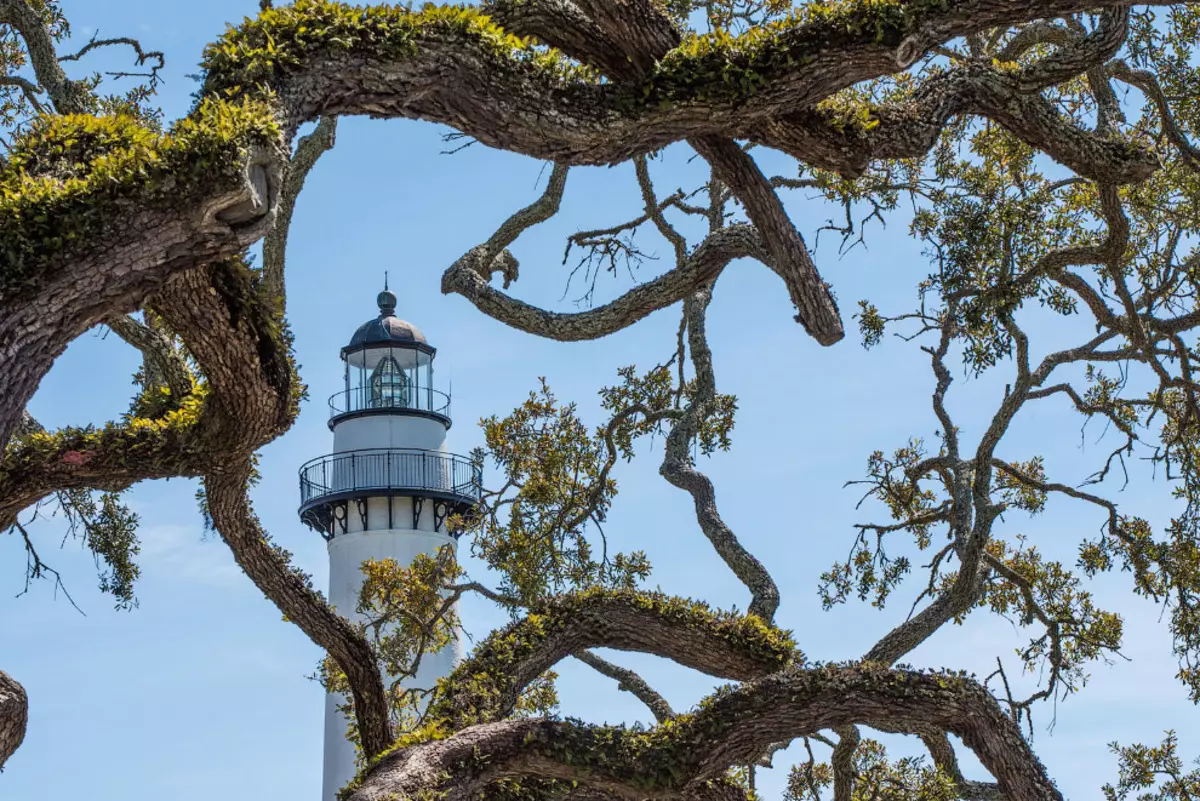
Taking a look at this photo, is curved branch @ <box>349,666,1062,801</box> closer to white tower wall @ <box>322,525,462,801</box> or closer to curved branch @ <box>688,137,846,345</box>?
curved branch @ <box>688,137,846,345</box>

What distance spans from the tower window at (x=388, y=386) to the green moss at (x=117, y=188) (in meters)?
13.7

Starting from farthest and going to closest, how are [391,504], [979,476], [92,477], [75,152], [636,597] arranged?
[391,504], [979,476], [636,597], [92,477], [75,152]

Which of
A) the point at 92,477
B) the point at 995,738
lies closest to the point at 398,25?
the point at 92,477

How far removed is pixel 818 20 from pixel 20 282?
2.99 meters

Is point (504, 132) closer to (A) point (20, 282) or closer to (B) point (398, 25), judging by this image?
(B) point (398, 25)

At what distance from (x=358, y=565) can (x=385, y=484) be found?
105 centimetres

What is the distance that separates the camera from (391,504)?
1803 centimetres

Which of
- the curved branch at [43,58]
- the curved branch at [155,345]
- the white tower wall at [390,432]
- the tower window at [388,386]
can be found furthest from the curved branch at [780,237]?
the tower window at [388,386]

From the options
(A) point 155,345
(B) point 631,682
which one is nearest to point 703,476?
(B) point 631,682

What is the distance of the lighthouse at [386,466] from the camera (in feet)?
58.7

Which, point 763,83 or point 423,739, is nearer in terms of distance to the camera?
point 763,83

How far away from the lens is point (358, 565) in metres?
17.9

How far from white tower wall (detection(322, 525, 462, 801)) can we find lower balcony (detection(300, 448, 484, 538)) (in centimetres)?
9

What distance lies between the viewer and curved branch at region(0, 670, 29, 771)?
6.07 metres
